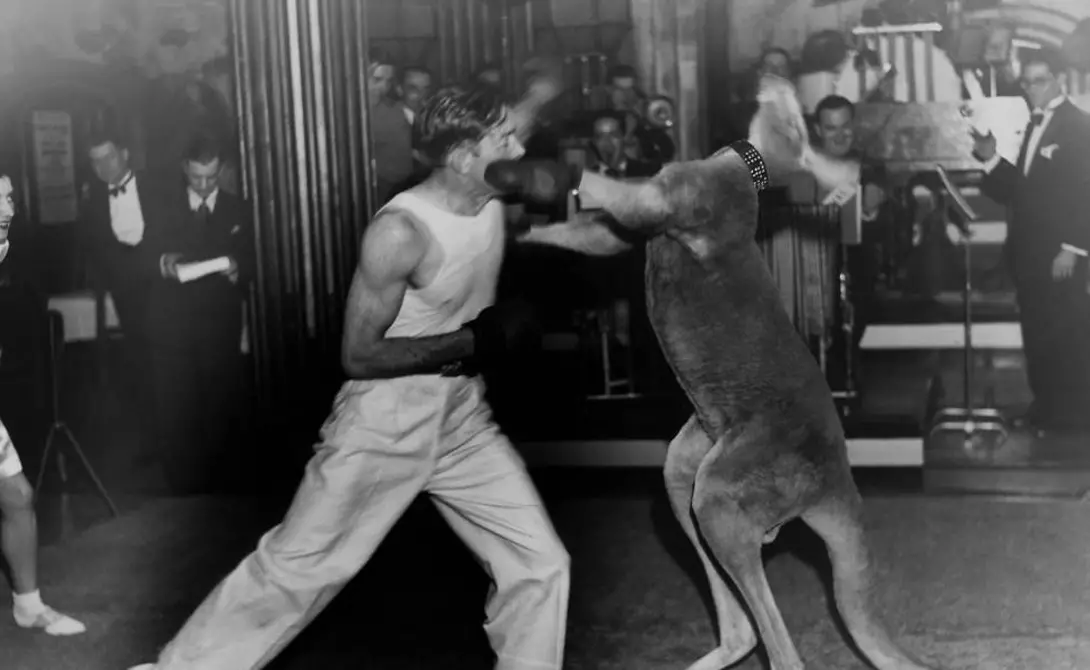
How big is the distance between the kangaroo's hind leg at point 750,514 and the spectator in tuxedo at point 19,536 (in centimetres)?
216

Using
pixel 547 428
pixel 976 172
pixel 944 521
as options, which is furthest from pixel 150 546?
pixel 976 172

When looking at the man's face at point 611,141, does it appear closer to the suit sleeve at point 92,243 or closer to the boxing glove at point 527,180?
the suit sleeve at point 92,243

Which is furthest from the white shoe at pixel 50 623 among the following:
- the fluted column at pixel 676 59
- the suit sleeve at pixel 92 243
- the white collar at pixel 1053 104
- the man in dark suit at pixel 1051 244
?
the white collar at pixel 1053 104

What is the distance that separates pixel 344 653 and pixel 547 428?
2.48 metres

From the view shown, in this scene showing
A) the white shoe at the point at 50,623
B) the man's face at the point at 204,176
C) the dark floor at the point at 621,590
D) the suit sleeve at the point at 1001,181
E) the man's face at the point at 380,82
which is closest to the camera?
the dark floor at the point at 621,590

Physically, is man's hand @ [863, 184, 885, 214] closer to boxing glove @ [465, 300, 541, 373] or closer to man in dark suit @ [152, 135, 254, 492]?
man in dark suit @ [152, 135, 254, 492]

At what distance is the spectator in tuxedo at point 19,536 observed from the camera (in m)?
4.54

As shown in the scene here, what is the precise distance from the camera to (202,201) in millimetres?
6797

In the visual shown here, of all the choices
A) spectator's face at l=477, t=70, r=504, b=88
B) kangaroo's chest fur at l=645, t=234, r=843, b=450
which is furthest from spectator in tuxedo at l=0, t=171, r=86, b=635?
spectator's face at l=477, t=70, r=504, b=88

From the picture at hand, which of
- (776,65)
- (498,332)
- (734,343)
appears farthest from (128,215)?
(734,343)

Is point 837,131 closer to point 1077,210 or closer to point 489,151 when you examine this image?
point 1077,210

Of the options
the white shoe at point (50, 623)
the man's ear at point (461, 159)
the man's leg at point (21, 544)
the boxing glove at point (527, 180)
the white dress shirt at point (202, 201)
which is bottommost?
the white shoe at point (50, 623)

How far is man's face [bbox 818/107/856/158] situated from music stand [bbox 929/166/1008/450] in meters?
0.39

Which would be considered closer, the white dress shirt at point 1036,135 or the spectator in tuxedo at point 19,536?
the spectator in tuxedo at point 19,536
